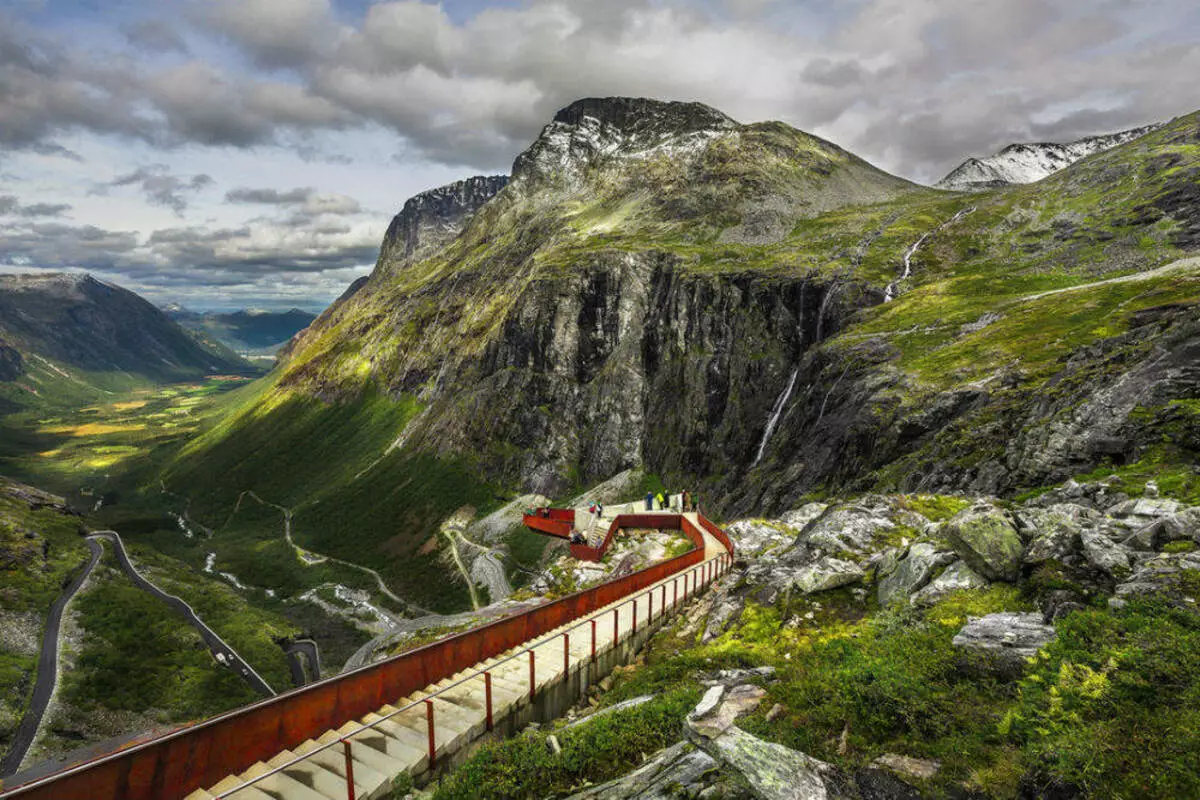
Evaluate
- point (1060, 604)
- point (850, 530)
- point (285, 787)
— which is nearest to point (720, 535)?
point (850, 530)

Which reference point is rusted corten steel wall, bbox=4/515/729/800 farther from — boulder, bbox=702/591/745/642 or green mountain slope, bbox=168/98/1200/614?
green mountain slope, bbox=168/98/1200/614

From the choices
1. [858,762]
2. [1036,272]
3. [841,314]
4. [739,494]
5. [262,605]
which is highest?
[1036,272]

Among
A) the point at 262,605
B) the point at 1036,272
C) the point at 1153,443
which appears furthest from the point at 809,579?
the point at 262,605

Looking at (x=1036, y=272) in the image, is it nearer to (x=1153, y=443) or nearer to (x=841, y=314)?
(x=841, y=314)

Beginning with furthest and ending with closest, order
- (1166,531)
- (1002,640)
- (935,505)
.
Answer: (935,505) → (1166,531) → (1002,640)

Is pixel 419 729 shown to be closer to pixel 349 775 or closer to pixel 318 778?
pixel 318 778

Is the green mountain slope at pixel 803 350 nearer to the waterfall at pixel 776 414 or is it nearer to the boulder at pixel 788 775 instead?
the waterfall at pixel 776 414
